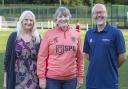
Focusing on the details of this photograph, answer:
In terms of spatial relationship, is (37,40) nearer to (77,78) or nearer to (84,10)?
(77,78)

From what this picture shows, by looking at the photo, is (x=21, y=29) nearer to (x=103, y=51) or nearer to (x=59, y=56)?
(x=59, y=56)

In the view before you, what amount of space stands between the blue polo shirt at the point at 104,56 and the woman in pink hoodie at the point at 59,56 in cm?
31

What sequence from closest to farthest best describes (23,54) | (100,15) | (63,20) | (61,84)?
1. (100,15)
2. (63,20)
3. (61,84)
4. (23,54)

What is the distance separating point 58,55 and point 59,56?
0.06 feet

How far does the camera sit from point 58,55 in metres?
6.57

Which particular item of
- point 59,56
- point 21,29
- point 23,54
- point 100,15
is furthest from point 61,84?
point 100,15

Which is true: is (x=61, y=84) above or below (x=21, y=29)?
below

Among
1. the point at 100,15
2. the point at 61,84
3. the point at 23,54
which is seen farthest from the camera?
the point at 23,54

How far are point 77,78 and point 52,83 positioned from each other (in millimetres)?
372

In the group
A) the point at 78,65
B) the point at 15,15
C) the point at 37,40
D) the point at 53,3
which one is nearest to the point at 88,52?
the point at 78,65

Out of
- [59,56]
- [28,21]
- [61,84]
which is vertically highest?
[28,21]

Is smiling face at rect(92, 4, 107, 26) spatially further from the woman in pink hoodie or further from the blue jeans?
the blue jeans

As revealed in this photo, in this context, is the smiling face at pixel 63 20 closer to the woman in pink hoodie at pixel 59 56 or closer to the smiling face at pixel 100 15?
the woman in pink hoodie at pixel 59 56

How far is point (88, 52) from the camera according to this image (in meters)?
6.71
